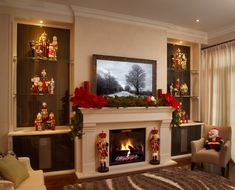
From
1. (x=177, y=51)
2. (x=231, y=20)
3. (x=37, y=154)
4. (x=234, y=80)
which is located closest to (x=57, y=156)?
(x=37, y=154)

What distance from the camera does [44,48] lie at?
12.4 ft

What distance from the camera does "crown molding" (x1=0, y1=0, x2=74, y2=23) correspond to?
3.39 meters

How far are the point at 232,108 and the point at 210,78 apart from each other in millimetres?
909

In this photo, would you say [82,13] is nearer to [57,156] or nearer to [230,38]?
[57,156]

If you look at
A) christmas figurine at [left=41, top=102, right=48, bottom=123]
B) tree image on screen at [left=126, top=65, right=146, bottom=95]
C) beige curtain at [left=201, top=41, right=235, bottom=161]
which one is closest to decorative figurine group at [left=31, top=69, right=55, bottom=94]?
christmas figurine at [left=41, top=102, right=48, bottom=123]

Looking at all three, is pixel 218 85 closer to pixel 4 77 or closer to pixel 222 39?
pixel 222 39

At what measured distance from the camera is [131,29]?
13.6 feet

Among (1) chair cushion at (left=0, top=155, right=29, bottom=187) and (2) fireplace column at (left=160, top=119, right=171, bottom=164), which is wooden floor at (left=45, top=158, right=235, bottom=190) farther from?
(2) fireplace column at (left=160, top=119, right=171, bottom=164)

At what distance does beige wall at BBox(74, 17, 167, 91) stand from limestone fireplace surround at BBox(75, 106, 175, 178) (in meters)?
0.68

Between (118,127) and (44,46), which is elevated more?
(44,46)

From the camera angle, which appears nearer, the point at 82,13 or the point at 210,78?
the point at 82,13

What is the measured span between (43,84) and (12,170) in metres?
1.92

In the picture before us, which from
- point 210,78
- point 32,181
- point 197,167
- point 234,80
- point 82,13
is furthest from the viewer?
point 210,78

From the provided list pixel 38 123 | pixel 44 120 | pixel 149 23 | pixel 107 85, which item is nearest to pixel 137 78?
pixel 107 85
